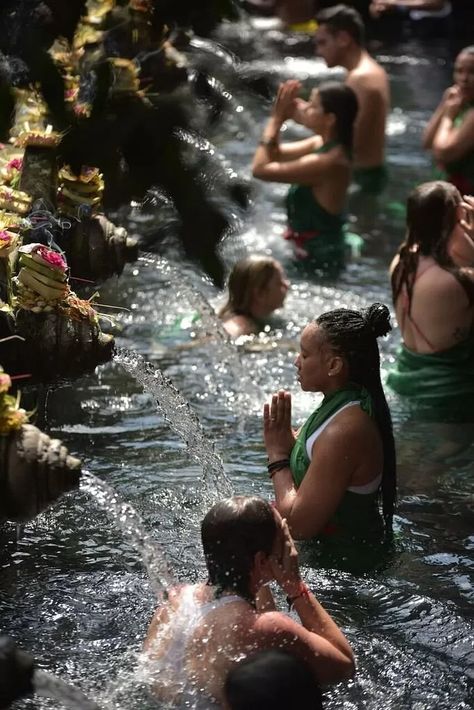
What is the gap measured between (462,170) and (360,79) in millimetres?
1156

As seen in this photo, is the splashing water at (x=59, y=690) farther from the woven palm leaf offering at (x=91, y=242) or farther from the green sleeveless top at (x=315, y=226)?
the green sleeveless top at (x=315, y=226)

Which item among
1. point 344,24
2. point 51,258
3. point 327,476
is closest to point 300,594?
point 327,476

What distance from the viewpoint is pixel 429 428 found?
256 inches

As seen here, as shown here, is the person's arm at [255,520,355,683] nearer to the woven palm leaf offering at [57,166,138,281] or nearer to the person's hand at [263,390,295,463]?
the person's hand at [263,390,295,463]

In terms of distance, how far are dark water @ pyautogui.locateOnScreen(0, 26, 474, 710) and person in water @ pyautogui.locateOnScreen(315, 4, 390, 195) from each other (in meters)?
1.67

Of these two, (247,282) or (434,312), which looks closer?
(434,312)

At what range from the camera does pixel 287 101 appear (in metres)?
8.50

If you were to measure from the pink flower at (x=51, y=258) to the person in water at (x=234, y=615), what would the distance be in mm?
1210

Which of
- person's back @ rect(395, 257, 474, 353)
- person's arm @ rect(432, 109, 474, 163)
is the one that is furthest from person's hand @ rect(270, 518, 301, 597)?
person's arm @ rect(432, 109, 474, 163)

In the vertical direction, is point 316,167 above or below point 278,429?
above

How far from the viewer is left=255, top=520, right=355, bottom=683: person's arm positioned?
3.76 metres

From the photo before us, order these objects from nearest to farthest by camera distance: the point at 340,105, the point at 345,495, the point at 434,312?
the point at 345,495 → the point at 434,312 → the point at 340,105

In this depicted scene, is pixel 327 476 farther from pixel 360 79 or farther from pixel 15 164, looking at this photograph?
pixel 360 79

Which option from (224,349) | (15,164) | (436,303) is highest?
(15,164)
